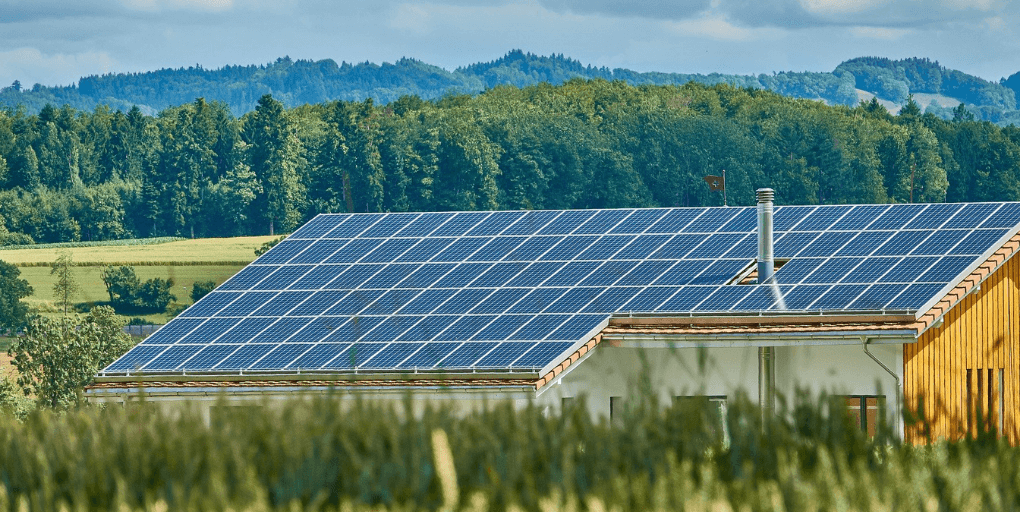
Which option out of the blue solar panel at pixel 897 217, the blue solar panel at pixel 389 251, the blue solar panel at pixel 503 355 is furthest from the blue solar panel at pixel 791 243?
the blue solar panel at pixel 389 251

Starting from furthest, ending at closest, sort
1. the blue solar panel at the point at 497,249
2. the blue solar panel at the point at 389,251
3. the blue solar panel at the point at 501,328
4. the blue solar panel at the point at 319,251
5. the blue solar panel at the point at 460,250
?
the blue solar panel at the point at 319,251, the blue solar panel at the point at 389,251, the blue solar panel at the point at 460,250, the blue solar panel at the point at 497,249, the blue solar panel at the point at 501,328

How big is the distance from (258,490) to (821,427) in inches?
191

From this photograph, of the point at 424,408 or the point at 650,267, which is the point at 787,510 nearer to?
the point at 424,408

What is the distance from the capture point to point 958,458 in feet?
43.0

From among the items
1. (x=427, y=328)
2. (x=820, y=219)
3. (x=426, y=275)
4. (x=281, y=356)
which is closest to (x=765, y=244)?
(x=820, y=219)

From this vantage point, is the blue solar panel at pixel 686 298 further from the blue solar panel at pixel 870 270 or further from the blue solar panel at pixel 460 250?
the blue solar panel at pixel 460 250

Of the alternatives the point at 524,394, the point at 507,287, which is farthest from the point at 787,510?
the point at 507,287

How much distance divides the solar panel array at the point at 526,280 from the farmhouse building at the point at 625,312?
7 centimetres

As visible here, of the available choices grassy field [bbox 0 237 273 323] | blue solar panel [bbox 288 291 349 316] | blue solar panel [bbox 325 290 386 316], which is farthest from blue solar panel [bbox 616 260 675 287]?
grassy field [bbox 0 237 273 323]

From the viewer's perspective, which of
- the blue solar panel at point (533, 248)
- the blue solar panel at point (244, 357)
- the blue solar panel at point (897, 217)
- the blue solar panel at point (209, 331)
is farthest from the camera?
the blue solar panel at point (533, 248)

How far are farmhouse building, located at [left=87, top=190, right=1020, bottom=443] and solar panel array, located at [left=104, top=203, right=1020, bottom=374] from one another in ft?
0.21

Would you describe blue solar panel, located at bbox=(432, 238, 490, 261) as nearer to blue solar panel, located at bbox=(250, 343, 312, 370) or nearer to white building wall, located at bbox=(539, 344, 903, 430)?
blue solar panel, located at bbox=(250, 343, 312, 370)

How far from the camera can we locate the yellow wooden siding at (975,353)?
29.0m

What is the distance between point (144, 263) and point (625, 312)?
154835mm
